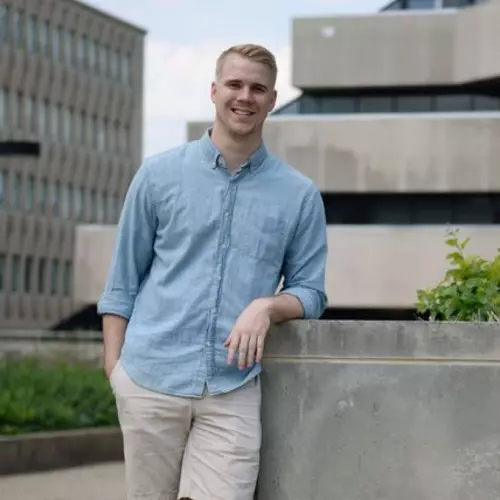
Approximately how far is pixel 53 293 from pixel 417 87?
46.7 meters

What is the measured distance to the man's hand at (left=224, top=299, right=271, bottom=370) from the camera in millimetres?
3641

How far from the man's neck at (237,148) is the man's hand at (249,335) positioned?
1.10 ft

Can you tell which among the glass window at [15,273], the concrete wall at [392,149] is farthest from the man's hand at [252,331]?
the glass window at [15,273]

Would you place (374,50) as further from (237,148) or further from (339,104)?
(237,148)

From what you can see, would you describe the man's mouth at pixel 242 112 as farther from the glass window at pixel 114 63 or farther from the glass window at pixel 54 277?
the glass window at pixel 114 63

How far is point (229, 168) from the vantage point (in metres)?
3.80

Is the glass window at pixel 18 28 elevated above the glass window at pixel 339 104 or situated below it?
above

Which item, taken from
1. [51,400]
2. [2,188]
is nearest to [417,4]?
[51,400]

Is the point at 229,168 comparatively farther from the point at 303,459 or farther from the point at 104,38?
the point at 104,38

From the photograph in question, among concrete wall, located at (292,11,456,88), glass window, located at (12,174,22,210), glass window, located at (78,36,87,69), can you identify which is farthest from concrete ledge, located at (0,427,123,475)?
glass window, located at (78,36,87,69)

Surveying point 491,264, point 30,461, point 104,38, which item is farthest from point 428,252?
point 104,38

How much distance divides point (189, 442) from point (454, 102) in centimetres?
3739

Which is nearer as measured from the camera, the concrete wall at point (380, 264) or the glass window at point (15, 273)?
the concrete wall at point (380, 264)

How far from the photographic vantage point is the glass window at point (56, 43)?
3332 inches
